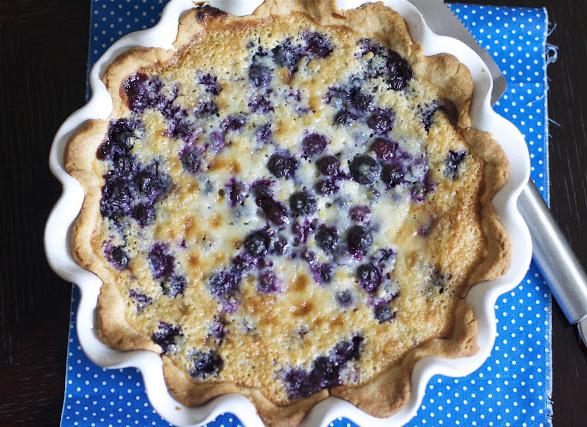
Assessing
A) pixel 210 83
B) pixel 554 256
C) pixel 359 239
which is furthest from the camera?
pixel 554 256

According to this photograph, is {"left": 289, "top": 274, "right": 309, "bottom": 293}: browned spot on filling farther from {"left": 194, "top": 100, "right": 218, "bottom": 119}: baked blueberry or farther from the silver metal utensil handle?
the silver metal utensil handle

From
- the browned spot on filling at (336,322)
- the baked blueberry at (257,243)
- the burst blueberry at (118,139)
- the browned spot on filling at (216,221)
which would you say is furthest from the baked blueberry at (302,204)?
the burst blueberry at (118,139)

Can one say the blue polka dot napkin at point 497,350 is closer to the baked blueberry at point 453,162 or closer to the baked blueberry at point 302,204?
the baked blueberry at point 453,162

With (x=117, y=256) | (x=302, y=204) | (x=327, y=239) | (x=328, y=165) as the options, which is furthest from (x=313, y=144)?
(x=117, y=256)

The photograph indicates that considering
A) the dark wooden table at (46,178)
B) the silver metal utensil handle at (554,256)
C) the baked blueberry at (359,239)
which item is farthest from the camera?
the dark wooden table at (46,178)

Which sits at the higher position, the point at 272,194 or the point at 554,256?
the point at 272,194

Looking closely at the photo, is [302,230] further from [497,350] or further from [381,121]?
[497,350]

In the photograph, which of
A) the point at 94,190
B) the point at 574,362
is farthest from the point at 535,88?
the point at 94,190

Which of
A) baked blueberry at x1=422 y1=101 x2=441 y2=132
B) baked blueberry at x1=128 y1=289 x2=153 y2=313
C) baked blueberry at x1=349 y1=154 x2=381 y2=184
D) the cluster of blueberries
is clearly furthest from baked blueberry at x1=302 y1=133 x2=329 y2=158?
baked blueberry at x1=128 y1=289 x2=153 y2=313
